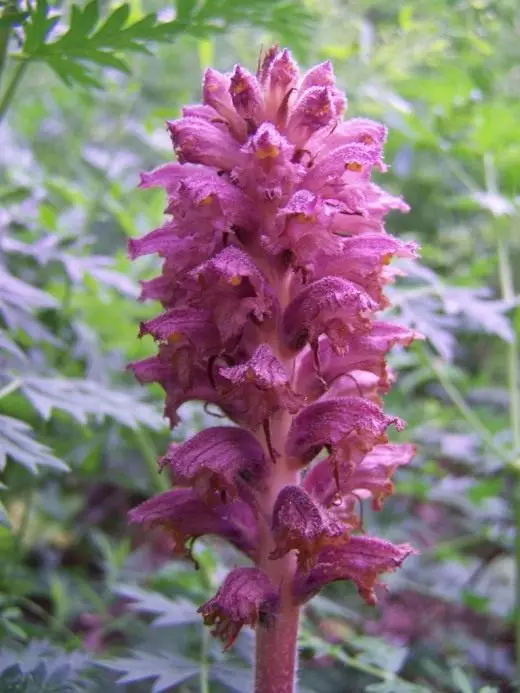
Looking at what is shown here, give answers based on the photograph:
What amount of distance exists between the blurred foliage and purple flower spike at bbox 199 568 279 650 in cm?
22

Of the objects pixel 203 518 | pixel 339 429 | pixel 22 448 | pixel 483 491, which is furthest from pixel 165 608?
pixel 483 491

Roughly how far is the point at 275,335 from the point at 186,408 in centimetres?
86

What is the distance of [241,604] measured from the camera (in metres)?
1.23

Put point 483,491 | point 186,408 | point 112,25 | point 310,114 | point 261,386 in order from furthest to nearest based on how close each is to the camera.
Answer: point 483,491 → point 186,408 → point 112,25 → point 310,114 → point 261,386

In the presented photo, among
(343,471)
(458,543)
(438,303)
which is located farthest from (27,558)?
(343,471)

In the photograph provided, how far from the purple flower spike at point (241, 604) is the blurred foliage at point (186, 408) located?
22 cm

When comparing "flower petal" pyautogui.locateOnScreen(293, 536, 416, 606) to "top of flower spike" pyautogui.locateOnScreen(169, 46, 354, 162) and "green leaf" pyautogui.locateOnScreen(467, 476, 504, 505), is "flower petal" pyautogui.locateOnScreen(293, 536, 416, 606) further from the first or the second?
"green leaf" pyautogui.locateOnScreen(467, 476, 504, 505)

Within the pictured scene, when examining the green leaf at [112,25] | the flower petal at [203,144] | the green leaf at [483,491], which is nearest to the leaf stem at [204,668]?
the flower petal at [203,144]

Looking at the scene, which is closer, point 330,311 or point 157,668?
point 330,311

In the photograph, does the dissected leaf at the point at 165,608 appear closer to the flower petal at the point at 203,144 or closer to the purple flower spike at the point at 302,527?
the purple flower spike at the point at 302,527

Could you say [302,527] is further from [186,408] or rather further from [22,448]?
[186,408]

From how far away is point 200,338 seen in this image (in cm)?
126

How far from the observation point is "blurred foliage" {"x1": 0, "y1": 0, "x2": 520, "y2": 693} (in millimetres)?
1596

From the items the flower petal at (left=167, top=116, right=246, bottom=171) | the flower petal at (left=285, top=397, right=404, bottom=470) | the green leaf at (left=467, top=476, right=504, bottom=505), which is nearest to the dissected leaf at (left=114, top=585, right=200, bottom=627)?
the flower petal at (left=285, top=397, right=404, bottom=470)
